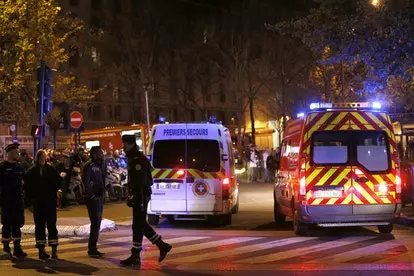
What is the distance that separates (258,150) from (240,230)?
1625 centimetres

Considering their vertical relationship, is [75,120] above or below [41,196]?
above

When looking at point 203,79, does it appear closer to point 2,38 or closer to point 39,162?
point 2,38

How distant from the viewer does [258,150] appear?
29.5 meters

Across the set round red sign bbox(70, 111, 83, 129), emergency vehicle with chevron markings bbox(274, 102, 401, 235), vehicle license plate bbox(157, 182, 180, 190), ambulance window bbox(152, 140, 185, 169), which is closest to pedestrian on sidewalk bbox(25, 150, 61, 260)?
vehicle license plate bbox(157, 182, 180, 190)

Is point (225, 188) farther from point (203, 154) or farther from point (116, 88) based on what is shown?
point (116, 88)

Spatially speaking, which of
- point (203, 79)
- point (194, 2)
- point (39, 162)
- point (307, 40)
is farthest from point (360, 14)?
Answer: point (194, 2)

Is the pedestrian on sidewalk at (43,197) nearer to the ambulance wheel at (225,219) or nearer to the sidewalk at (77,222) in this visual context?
the sidewalk at (77,222)

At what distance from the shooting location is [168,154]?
45.2 ft

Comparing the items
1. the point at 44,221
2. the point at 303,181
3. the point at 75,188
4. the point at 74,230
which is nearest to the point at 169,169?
the point at 74,230

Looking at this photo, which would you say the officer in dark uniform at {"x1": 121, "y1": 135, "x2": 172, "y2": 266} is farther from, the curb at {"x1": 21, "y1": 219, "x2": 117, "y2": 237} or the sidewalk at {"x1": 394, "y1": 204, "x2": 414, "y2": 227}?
the sidewalk at {"x1": 394, "y1": 204, "x2": 414, "y2": 227}

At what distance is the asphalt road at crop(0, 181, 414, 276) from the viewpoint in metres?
8.78

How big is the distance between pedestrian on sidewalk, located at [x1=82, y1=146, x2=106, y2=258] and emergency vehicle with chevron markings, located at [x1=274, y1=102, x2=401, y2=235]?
3.68 meters

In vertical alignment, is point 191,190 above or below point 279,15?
below

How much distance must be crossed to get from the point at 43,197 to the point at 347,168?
17.4 ft
